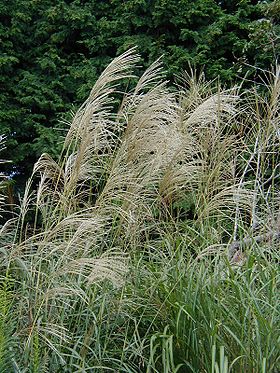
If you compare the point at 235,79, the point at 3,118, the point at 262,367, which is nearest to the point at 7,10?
the point at 3,118

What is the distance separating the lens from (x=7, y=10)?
Answer: 687 centimetres

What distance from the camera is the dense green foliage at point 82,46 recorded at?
20.7 feet

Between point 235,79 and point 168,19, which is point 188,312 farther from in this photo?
point 168,19

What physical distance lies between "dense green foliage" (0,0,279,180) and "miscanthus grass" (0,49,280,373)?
301 cm

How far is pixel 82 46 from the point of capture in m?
7.06

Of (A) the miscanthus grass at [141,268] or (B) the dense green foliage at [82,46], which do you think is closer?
(A) the miscanthus grass at [141,268]

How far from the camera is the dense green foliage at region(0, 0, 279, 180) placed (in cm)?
632

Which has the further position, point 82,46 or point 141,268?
point 82,46

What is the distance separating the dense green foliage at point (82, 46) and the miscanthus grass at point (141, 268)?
301 centimetres

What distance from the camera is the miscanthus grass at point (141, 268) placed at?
7.91 ft

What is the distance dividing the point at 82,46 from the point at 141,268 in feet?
15.2

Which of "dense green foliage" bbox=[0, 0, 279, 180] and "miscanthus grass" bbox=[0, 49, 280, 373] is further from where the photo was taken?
"dense green foliage" bbox=[0, 0, 279, 180]

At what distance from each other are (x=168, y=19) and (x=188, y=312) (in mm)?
4711

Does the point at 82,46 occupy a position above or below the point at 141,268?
above
